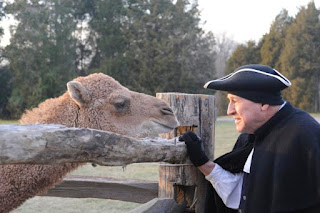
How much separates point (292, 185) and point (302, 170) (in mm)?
100

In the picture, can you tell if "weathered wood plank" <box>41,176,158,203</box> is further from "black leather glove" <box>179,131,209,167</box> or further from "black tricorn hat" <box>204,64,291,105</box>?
"black tricorn hat" <box>204,64,291,105</box>

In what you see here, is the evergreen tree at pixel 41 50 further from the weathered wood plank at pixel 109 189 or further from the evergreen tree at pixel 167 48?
the weathered wood plank at pixel 109 189

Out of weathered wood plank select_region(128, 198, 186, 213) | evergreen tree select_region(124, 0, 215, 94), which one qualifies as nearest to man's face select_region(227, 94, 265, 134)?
weathered wood plank select_region(128, 198, 186, 213)

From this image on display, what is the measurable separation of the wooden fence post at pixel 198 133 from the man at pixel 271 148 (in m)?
0.27

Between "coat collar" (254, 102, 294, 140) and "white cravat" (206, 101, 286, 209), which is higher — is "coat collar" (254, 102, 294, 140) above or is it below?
above

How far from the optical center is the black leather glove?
2.70 m

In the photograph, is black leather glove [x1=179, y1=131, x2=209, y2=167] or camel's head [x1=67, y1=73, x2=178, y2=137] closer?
black leather glove [x1=179, y1=131, x2=209, y2=167]

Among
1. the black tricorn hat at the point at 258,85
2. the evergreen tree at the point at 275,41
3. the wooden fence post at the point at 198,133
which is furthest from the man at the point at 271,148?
the evergreen tree at the point at 275,41

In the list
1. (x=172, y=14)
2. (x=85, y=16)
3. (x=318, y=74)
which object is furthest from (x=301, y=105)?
(x=85, y=16)

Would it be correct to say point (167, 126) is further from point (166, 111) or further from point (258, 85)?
point (258, 85)

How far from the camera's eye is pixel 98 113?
3.32 m

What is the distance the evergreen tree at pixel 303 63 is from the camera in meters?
35.3

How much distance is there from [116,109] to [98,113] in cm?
16

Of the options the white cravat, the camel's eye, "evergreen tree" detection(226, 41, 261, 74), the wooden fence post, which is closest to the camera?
the white cravat
